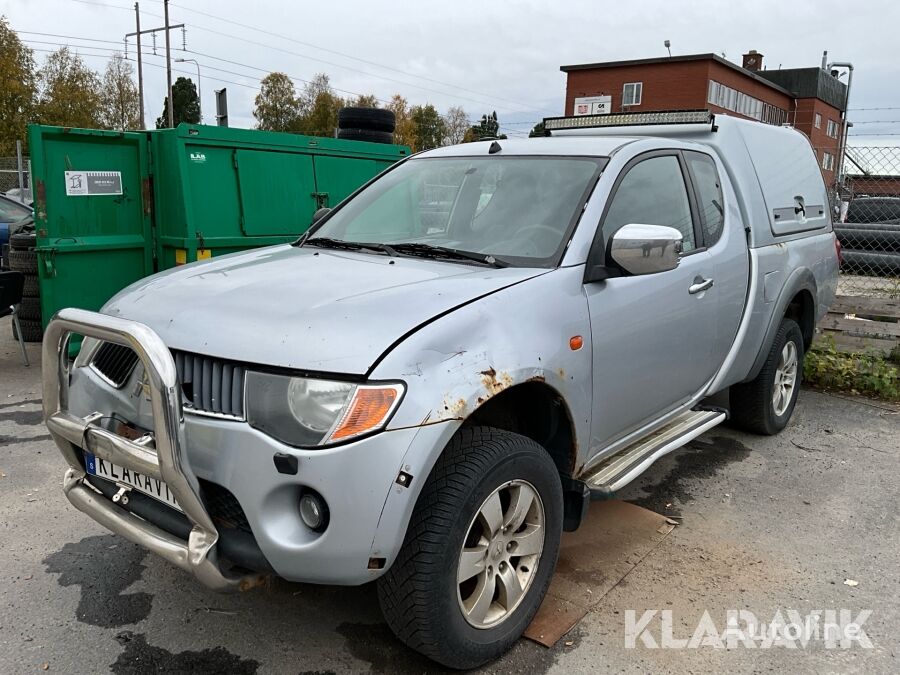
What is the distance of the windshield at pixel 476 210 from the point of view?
10.4ft

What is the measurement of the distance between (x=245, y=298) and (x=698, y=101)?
49.8m

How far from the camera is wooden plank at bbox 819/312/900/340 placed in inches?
265

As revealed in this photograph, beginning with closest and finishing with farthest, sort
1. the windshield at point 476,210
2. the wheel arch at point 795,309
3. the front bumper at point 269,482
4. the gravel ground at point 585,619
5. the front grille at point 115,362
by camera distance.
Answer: the front bumper at point 269,482
the front grille at point 115,362
the gravel ground at point 585,619
the windshield at point 476,210
the wheel arch at point 795,309

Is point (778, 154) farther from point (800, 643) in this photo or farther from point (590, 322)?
point (800, 643)

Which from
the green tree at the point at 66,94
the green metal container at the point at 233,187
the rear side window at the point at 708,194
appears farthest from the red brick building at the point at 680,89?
the rear side window at the point at 708,194

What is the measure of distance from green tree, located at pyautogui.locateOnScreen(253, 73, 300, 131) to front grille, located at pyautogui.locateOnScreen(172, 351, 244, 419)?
194 ft

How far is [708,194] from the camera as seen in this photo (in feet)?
13.6

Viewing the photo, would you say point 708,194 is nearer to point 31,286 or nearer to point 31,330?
point 31,286

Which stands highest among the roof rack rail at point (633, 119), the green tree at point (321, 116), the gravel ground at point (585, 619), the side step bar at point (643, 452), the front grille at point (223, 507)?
the green tree at point (321, 116)

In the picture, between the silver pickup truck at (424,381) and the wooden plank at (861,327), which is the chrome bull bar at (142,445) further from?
the wooden plank at (861,327)

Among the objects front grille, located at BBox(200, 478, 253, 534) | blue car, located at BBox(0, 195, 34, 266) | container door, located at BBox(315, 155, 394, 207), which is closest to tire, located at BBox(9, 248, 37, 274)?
container door, located at BBox(315, 155, 394, 207)

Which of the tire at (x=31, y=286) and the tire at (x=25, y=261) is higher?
the tire at (x=25, y=261)

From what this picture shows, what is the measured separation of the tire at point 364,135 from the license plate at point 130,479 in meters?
6.86

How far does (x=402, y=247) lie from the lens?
3340 mm
